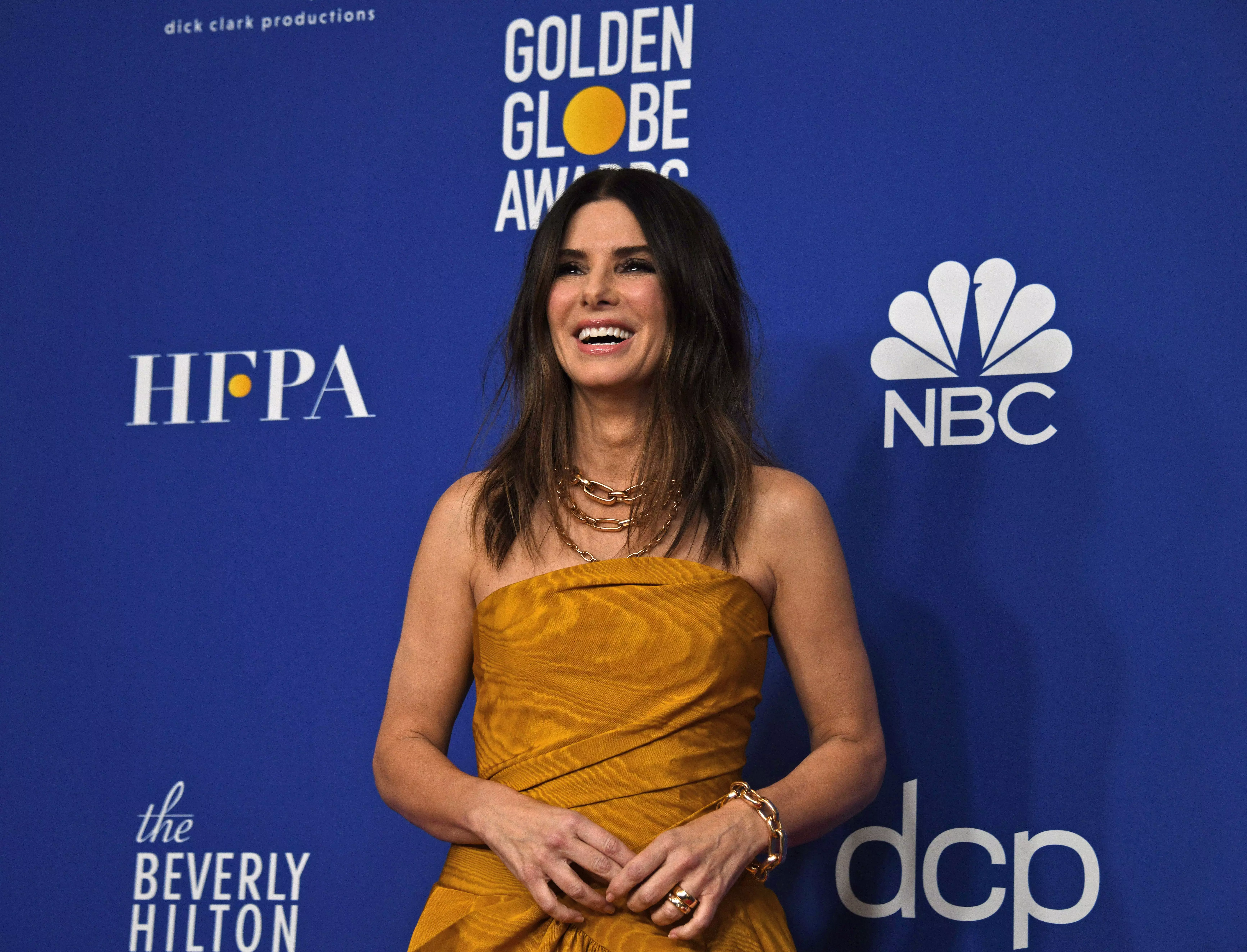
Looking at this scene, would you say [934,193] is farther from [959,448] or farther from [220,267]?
[220,267]

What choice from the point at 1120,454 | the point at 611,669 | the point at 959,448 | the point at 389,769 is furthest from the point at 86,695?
the point at 1120,454

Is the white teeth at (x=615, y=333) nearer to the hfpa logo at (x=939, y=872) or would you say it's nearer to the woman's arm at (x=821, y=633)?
the woman's arm at (x=821, y=633)

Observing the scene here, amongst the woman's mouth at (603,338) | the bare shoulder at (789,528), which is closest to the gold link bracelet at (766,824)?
the bare shoulder at (789,528)

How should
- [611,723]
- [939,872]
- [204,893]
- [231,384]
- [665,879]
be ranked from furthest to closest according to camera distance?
[231,384] < [204,893] < [939,872] < [611,723] < [665,879]

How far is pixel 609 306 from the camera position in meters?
1.55

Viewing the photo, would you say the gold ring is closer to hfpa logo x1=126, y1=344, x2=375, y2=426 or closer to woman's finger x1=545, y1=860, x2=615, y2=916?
woman's finger x1=545, y1=860, x2=615, y2=916

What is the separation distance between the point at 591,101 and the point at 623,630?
1.13 m

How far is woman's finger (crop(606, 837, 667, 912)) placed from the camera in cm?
128

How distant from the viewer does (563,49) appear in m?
2.25

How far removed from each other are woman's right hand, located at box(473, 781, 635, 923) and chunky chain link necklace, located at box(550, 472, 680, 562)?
1.02 feet

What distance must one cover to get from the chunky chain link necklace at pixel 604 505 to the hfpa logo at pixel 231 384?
0.77 meters

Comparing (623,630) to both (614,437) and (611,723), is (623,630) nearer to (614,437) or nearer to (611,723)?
(611,723)

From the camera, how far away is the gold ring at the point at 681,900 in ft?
4.22

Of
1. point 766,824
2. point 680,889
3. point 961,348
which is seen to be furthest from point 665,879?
point 961,348
